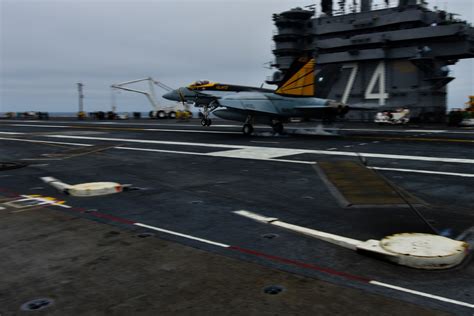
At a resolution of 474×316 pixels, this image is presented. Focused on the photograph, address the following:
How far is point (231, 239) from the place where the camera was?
6102 mm

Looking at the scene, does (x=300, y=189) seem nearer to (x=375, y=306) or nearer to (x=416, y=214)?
(x=416, y=214)

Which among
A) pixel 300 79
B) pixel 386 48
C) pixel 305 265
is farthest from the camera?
pixel 386 48

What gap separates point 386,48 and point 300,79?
23.9 metres

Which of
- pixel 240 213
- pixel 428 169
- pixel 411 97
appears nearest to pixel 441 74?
pixel 411 97

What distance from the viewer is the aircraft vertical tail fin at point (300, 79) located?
24484 millimetres

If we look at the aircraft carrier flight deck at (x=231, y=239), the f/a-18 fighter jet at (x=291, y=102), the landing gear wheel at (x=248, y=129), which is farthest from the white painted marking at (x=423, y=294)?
the landing gear wheel at (x=248, y=129)

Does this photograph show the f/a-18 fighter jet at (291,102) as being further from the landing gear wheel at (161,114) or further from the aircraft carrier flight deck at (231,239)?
the landing gear wheel at (161,114)

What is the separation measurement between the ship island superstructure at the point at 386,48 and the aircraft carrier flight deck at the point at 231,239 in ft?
94.3

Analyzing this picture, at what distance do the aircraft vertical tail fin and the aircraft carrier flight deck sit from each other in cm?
1208

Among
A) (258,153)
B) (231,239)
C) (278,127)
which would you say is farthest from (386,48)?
(231,239)

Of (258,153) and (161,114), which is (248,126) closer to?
(258,153)

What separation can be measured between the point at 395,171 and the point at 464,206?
454cm

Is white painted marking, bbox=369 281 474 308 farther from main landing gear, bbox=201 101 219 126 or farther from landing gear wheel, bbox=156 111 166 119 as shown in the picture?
landing gear wheel, bbox=156 111 166 119

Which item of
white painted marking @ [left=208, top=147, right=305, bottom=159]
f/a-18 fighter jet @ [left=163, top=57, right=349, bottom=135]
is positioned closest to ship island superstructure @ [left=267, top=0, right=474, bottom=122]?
f/a-18 fighter jet @ [left=163, top=57, right=349, bottom=135]
